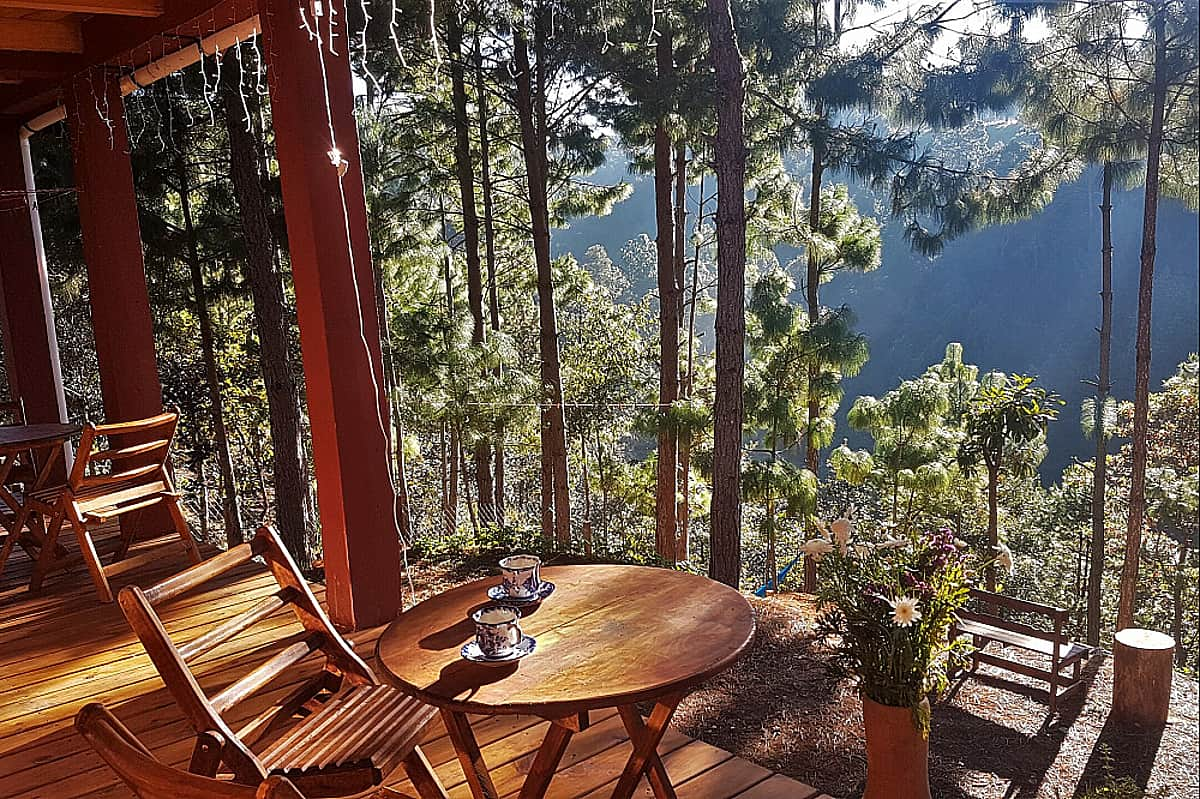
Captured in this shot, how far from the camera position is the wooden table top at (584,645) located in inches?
56.8

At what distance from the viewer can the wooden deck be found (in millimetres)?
2158

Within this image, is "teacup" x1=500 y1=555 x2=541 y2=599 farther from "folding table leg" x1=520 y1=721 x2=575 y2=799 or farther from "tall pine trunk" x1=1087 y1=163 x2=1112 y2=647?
"tall pine trunk" x1=1087 y1=163 x2=1112 y2=647

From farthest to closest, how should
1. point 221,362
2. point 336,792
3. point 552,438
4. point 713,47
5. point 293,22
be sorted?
point 221,362 → point 552,438 → point 713,47 → point 293,22 → point 336,792

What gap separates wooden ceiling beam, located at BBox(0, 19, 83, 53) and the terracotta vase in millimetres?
4021

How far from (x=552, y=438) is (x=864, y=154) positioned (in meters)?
4.11

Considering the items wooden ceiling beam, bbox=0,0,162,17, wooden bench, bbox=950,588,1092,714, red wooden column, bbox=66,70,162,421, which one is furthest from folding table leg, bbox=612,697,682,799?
wooden bench, bbox=950,588,1092,714

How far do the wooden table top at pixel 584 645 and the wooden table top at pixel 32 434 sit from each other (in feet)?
8.61

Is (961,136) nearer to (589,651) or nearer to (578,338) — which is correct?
(578,338)

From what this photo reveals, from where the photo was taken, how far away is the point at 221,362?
34.9 feet


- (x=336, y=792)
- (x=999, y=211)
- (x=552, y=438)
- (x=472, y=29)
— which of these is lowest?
(x=552, y=438)

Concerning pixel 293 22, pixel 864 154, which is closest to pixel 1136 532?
pixel 864 154

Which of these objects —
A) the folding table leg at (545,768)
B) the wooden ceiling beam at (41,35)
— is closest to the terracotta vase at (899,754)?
the folding table leg at (545,768)

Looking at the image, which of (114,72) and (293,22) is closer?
(293,22)

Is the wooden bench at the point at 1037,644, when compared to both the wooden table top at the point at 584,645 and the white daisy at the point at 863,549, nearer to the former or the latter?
the white daisy at the point at 863,549
